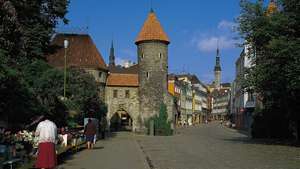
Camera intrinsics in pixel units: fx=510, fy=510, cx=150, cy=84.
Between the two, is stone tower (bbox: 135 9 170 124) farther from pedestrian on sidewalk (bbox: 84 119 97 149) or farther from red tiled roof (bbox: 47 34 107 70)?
pedestrian on sidewalk (bbox: 84 119 97 149)

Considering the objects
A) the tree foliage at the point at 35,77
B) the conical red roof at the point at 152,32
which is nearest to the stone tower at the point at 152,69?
the conical red roof at the point at 152,32

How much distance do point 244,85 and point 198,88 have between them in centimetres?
13248

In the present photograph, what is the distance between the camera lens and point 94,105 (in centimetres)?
5084

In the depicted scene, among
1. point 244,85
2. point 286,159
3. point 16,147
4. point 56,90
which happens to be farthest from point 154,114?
point 16,147

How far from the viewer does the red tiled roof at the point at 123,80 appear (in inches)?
2928

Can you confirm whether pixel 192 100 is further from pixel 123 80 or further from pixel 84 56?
pixel 84 56

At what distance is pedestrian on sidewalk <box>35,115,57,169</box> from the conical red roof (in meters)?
58.6

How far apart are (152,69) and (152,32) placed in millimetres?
5948

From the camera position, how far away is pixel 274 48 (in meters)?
28.1

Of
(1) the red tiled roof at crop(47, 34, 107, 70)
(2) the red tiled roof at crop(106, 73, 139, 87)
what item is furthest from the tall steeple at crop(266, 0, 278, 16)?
(2) the red tiled roof at crop(106, 73, 139, 87)

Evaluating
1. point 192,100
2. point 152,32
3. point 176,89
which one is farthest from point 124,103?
point 192,100

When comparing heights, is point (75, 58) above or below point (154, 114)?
above

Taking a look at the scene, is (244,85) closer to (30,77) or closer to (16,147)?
(30,77)

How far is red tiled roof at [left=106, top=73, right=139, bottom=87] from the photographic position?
74375 mm
